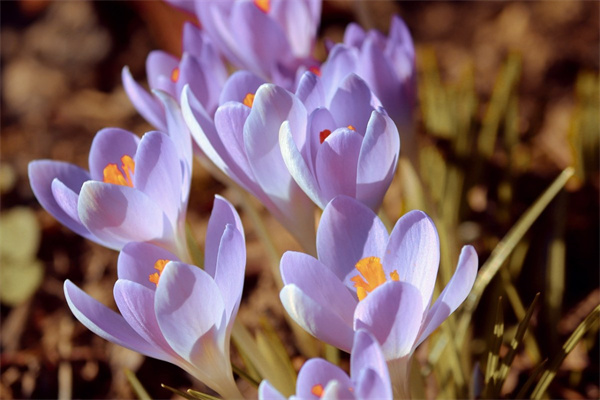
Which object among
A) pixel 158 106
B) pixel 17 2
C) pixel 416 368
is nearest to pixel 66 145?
pixel 17 2

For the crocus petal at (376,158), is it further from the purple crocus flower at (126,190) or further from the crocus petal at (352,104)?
the purple crocus flower at (126,190)

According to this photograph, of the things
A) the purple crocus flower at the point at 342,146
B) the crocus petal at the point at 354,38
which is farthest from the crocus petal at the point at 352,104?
the crocus petal at the point at 354,38

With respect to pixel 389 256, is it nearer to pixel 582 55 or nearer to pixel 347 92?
pixel 347 92

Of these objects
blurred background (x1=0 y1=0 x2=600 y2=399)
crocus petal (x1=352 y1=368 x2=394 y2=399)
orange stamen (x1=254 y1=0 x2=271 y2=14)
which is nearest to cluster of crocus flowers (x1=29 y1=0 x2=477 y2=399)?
crocus petal (x1=352 y1=368 x2=394 y2=399)

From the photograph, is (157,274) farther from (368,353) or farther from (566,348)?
(566,348)

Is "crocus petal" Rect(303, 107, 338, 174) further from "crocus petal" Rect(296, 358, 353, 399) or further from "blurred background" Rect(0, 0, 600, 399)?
"blurred background" Rect(0, 0, 600, 399)

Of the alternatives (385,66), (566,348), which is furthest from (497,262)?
(385,66)
